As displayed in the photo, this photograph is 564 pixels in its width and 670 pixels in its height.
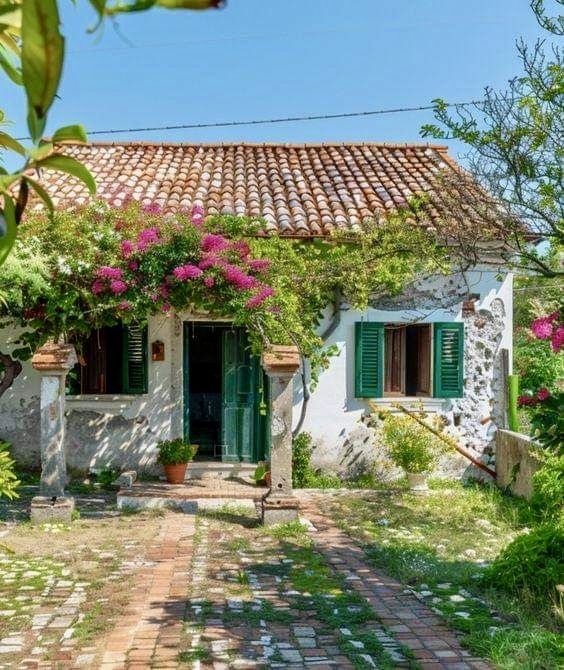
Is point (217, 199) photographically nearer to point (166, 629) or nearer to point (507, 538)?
point (507, 538)

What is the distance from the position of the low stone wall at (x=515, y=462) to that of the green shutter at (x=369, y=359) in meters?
1.82

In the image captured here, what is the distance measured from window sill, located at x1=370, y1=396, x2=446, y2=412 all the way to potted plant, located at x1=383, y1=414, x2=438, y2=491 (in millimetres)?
416

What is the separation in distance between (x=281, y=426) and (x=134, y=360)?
2.87 metres

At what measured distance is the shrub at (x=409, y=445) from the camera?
8.50 m

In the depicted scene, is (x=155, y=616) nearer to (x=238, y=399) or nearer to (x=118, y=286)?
(x=118, y=286)

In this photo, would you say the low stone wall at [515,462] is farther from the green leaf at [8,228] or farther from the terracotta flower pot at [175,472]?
the green leaf at [8,228]

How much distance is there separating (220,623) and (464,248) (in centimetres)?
312

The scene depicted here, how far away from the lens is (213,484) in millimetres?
8734

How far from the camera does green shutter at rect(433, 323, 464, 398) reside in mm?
9297

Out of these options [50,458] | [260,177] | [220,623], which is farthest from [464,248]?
[260,177]

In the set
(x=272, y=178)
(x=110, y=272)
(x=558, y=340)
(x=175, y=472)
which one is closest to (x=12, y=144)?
(x=558, y=340)

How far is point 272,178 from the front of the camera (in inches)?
436

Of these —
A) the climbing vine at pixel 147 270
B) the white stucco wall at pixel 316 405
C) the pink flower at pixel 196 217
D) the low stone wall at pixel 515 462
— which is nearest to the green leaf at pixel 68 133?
the climbing vine at pixel 147 270

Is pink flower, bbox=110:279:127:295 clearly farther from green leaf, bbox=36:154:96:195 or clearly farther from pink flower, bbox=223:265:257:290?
green leaf, bbox=36:154:96:195
